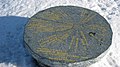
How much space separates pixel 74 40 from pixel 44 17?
0.92 meters

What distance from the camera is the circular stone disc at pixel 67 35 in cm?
429

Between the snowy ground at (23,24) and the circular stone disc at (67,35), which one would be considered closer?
the circular stone disc at (67,35)

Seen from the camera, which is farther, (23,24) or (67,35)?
(23,24)

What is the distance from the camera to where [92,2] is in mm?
6582

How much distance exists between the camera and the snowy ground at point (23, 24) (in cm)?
512

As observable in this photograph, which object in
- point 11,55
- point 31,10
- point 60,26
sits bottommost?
point 11,55

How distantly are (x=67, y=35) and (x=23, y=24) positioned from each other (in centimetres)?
171

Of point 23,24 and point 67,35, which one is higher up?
point 23,24

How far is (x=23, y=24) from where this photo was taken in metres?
6.01

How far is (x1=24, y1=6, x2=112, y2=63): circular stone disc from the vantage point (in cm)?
429

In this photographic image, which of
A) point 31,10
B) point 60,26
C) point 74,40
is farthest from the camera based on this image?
point 31,10

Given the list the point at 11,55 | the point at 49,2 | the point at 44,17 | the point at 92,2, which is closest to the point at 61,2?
the point at 49,2

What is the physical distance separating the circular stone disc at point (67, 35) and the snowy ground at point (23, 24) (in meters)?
0.69

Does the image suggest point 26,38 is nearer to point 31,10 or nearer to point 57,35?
point 57,35
